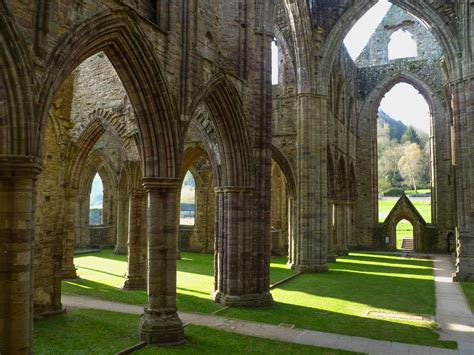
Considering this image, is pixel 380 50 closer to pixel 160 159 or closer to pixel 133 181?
pixel 133 181

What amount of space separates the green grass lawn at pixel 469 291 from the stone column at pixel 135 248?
30.2 ft

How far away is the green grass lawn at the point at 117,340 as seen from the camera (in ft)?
24.6

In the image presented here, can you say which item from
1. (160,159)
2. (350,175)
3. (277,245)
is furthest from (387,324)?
(350,175)

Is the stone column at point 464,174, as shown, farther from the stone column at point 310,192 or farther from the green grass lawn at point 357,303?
the stone column at point 310,192

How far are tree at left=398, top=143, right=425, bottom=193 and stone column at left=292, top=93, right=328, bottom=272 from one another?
4072 cm

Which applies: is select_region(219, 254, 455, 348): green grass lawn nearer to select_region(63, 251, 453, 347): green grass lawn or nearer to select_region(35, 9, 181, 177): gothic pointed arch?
select_region(63, 251, 453, 347): green grass lawn

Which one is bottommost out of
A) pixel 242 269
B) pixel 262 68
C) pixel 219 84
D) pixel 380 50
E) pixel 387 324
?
pixel 387 324

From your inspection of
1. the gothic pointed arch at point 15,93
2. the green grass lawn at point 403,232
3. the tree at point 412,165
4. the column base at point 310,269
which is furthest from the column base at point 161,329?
the tree at point 412,165

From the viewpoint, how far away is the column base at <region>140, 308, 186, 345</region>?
7.93 m

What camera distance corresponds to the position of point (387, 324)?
9.54 meters

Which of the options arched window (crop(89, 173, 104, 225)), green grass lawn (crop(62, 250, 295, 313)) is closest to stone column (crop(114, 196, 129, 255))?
green grass lawn (crop(62, 250, 295, 313))

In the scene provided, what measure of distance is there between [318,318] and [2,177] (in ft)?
24.0

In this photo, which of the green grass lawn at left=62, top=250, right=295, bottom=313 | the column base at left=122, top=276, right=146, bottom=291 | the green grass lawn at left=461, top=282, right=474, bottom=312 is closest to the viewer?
the green grass lawn at left=62, top=250, right=295, bottom=313

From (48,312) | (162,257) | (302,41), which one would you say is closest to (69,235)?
(48,312)
